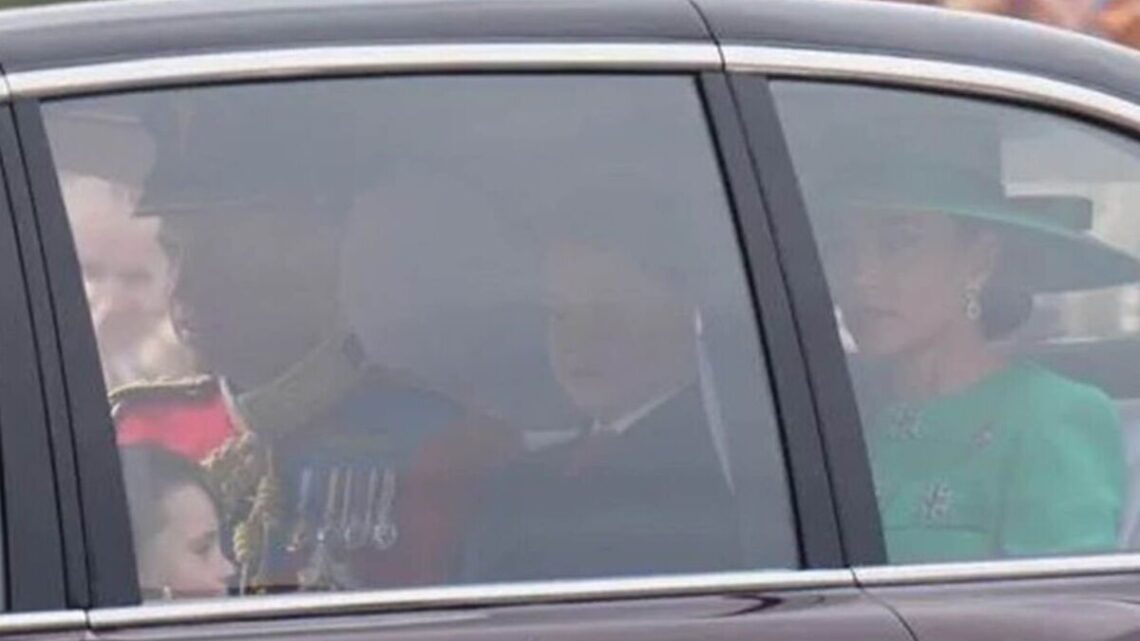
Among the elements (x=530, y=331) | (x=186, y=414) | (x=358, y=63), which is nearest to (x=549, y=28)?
(x=358, y=63)

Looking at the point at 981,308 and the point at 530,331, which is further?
the point at 981,308

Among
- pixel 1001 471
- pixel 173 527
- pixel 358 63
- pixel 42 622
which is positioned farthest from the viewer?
pixel 1001 471

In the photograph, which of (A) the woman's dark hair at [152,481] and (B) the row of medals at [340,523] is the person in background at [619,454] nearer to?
(B) the row of medals at [340,523]

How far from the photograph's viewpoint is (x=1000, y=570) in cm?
359

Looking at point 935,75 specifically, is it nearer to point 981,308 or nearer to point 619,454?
point 981,308

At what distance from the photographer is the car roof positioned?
11.5 ft

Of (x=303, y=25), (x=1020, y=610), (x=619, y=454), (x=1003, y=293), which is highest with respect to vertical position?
(x=303, y=25)

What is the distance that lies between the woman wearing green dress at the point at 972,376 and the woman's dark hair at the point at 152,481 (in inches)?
27.4

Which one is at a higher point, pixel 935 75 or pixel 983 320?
pixel 935 75

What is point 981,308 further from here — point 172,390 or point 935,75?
point 172,390

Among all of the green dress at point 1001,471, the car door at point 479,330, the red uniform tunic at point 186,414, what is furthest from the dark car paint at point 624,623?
the red uniform tunic at point 186,414

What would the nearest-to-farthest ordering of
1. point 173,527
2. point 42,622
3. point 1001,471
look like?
point 42,622
point 173,527
point 1001,471

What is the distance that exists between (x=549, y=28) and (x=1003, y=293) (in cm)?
57

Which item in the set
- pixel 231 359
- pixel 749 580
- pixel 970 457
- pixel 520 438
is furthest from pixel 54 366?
pixel 970 457
